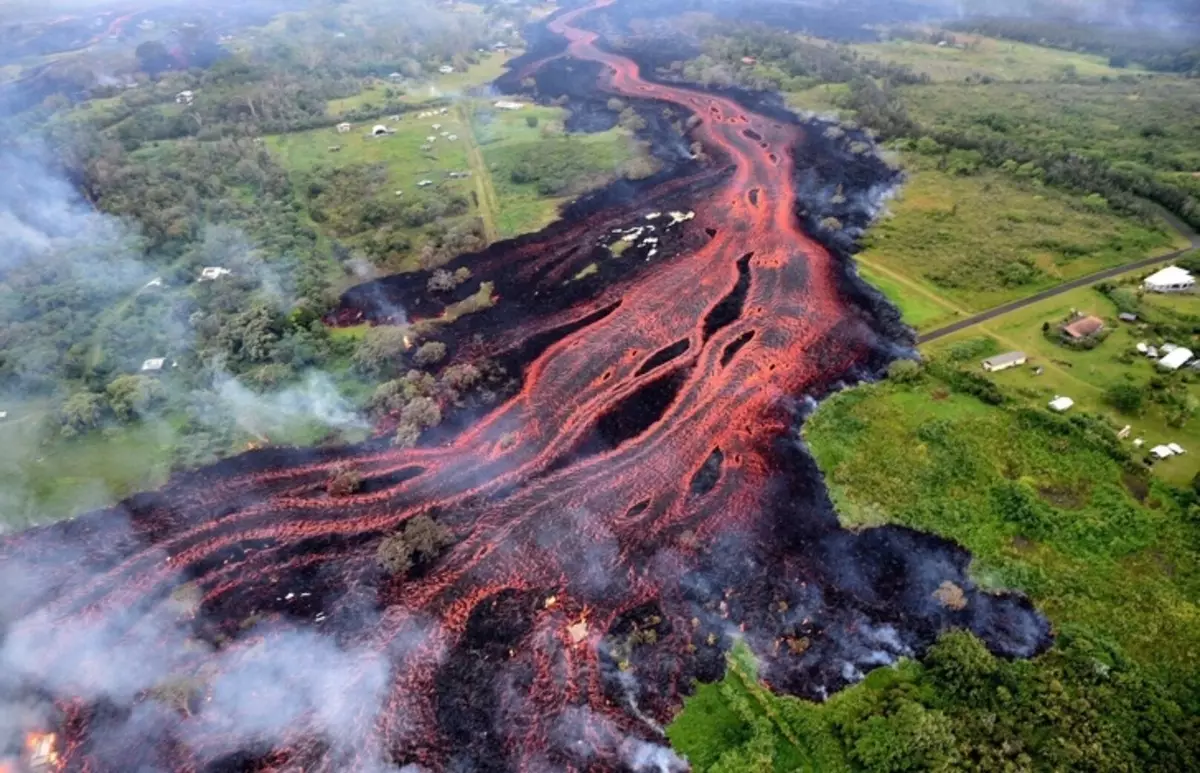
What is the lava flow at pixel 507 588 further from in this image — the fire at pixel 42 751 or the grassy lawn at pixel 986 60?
the grassy lawn at pixel 986 60

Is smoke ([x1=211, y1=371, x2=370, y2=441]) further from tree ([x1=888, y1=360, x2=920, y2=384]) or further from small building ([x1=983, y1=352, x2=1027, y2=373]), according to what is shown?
small building ([x1=983, y1=352, x2=1027, y2=373])

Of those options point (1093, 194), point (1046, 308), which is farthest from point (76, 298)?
point (1093, 194)

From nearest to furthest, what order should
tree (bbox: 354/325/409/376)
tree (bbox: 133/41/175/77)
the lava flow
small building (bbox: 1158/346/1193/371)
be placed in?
the lava flow → small building (bbox: 1158/346/1193/371) → tree (bbox: 354/325/409/376) → tree (bbox: 133/41/175/77)

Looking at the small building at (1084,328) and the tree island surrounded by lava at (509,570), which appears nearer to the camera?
the tree island surrounded by lava at (509,570)

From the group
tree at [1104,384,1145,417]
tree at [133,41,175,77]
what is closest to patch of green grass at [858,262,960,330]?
tree at [1104,384,1145,417]

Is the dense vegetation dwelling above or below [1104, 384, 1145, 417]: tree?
below

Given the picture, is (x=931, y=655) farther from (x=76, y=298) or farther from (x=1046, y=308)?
(x=76, y=298)

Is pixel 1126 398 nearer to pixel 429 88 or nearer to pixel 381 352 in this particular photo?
pixel 381 352

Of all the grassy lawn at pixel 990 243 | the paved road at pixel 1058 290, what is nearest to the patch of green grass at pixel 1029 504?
the paved road at pixel 1058 290

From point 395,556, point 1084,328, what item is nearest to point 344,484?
point 395,556
